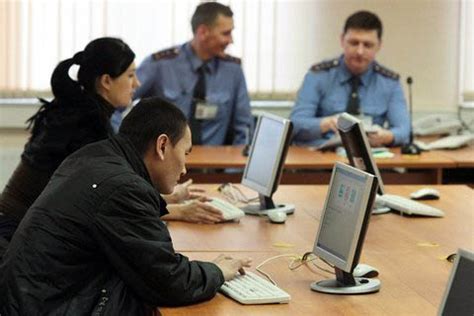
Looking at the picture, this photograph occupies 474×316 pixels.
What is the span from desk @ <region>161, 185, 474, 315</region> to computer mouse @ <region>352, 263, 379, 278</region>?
31mm

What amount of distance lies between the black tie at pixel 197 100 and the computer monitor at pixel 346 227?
331 centimetres

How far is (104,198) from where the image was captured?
110 inches

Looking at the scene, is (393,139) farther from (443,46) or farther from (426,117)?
(443,46)

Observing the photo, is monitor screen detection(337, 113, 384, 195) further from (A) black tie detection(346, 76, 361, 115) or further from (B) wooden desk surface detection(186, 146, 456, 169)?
(A) black tie detection(346, 76, 361, 115)

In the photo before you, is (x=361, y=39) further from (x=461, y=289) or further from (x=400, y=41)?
(x=461, y=289)

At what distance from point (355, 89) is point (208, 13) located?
1031 mm

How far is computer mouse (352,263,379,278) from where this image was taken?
309cm

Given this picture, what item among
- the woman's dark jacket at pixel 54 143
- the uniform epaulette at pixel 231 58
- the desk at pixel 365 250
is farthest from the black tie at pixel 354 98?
the woman's dark jacket at pixel 54 143

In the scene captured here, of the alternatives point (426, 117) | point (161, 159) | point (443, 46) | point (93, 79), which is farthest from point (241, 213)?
point (443, 46)

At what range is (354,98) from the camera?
248 inches

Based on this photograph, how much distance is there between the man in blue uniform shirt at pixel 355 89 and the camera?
20.4 ft

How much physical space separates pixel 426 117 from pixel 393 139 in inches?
36.3

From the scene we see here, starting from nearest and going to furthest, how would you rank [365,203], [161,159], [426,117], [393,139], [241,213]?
[365,203] → [161,159] → [241,213] → [393,139] → [426,117]

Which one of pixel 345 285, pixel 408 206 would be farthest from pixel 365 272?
pixel 408 206
